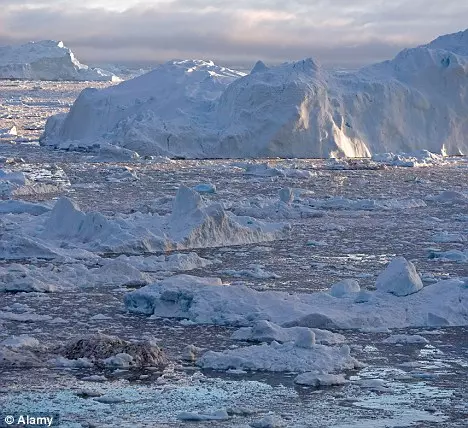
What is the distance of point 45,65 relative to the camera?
260ft

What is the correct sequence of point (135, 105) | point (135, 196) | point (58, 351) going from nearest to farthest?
point (58, 351), point (135, 196), point (135, 105)

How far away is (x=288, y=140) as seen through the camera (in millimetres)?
23469

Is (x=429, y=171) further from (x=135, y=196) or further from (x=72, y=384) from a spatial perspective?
(x=72, y=384)

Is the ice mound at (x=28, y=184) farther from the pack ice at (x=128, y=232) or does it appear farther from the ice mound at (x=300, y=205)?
the pack ice at (x=128, y=232)

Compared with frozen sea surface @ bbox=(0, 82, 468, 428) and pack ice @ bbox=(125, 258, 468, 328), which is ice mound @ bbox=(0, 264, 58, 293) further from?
pack ice @ bbox=(125, 258, 468, 328)

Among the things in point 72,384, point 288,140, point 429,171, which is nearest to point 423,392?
point 72,384

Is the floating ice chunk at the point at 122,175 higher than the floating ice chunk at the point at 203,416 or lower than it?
lower

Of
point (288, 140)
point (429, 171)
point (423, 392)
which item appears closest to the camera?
point (423, 392)

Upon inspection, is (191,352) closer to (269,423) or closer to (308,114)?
(269,423)

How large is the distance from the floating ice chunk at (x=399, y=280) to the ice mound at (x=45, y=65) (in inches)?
2752

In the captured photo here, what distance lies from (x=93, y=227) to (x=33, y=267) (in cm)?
188

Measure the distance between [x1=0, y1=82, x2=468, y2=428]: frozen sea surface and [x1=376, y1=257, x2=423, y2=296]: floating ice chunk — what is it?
26.1 inches

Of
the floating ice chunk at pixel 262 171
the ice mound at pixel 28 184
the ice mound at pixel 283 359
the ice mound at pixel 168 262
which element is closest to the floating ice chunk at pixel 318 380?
the ice mound at pixel 283 359

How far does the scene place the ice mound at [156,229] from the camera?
33.8ft
